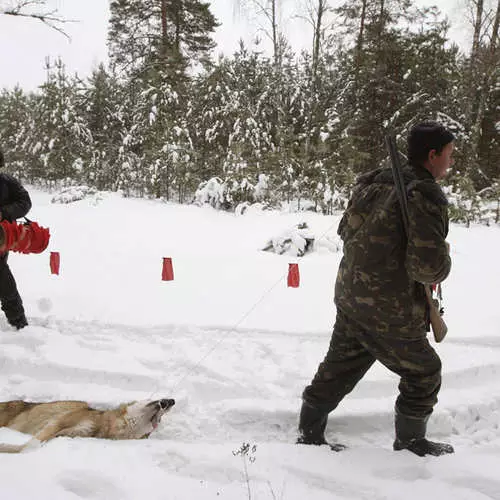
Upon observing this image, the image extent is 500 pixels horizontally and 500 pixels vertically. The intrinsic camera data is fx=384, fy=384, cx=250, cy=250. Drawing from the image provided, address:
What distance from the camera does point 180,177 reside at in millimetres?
12102

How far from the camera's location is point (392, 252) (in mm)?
1976

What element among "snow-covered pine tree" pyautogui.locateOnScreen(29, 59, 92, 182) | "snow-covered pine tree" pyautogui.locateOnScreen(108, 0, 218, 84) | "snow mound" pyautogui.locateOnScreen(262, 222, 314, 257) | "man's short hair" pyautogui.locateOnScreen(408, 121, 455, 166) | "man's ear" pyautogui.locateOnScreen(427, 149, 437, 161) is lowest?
"snow mound" pyautogui.locateOnScreen(262, 222, 314, 257)

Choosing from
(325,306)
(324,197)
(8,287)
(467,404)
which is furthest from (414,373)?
(324,197)

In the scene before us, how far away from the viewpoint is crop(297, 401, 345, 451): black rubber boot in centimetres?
243

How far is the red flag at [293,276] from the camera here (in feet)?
16.4

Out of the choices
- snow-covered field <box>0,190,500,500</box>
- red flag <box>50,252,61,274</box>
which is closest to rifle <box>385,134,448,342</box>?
snow-covered field <box>0,190,500,500</box>

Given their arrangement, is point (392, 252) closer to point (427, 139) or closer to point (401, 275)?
point (401, 275)

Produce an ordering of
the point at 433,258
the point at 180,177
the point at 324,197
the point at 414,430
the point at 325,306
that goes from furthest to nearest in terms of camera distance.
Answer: the point at 180,177, the point at 324,197, the point at 325,306, the point at 414,430, the point at 433,258

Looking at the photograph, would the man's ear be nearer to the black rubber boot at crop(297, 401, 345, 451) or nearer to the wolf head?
the black rubber boot at crop(297, 401, 345, 451)

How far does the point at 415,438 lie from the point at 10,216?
3.71 metres

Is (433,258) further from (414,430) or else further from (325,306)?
(325,306)

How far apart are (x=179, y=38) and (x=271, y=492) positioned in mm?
18021

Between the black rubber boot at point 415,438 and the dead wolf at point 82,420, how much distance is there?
146 cm

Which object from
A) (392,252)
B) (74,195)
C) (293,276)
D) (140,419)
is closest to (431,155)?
(392,252)
